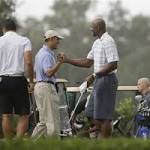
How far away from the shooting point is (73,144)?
24.4ft

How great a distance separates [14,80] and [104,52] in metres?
1.32

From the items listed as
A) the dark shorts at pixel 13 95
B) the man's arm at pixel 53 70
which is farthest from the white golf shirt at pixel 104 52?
the dark shorts at pixel 13 95

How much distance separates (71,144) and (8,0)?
57.0 feet

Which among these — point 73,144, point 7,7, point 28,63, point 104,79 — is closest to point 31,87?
point 28,63

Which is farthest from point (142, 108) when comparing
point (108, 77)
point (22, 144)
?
point (22, 144)

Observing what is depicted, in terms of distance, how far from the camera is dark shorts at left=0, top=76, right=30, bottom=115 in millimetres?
11891

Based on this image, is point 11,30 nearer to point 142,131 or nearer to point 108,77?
point 108,77

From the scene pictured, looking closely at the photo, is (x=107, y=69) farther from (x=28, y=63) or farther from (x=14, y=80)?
(x=14, y=80)

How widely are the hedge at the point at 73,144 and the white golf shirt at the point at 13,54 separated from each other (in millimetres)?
4198

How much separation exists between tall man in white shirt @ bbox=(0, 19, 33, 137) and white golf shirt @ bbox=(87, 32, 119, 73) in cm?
95

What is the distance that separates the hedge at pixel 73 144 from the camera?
7.36m

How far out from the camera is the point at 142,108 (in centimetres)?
1406

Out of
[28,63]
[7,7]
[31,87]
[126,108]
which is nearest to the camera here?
[28,63]

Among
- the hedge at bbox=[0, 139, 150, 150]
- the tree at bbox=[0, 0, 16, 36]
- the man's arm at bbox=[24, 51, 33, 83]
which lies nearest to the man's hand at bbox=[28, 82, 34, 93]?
the man's arm at bbox=[24, 51, 33, 83]
